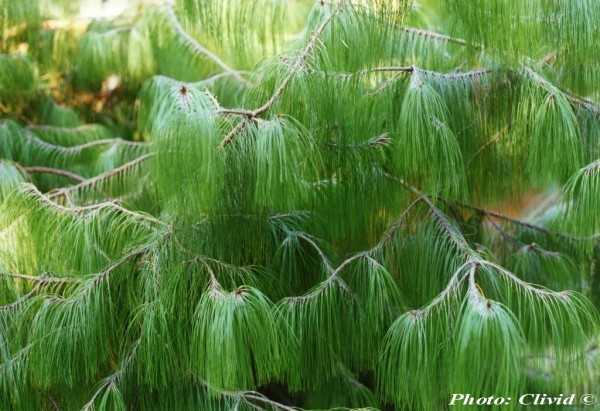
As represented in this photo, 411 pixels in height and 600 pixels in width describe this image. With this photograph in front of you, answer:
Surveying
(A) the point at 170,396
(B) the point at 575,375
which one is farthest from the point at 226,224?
(B) the point at 575,375

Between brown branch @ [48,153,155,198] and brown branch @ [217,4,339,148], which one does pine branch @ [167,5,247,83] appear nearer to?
brown branch @ [48,153,155,198]

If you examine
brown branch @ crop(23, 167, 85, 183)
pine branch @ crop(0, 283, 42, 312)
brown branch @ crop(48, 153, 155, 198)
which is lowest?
pine branch @ crop(0, 283, 42, 312)

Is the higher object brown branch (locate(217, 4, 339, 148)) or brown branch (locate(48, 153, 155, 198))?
brown branch (locate(217, 4, 339, 148))

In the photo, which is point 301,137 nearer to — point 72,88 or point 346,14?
point 346,14

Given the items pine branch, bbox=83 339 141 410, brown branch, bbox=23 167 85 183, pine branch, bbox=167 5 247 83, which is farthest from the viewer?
pine branch, bbox=167 5 247 83

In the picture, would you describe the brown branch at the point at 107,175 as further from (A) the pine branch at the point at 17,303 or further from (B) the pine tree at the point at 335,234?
(A) the pine branch at the point at 17,303

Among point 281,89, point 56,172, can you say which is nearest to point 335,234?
point 281,89

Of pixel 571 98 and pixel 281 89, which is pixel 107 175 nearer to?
pixel 281 89

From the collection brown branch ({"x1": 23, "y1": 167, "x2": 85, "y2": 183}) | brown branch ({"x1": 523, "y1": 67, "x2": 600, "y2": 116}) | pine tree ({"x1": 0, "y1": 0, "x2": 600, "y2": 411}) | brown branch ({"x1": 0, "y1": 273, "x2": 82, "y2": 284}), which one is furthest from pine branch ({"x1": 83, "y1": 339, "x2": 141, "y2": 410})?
brown branch ({"x1": 523, "y1": 67, "x2": 600, "y2": 116})
